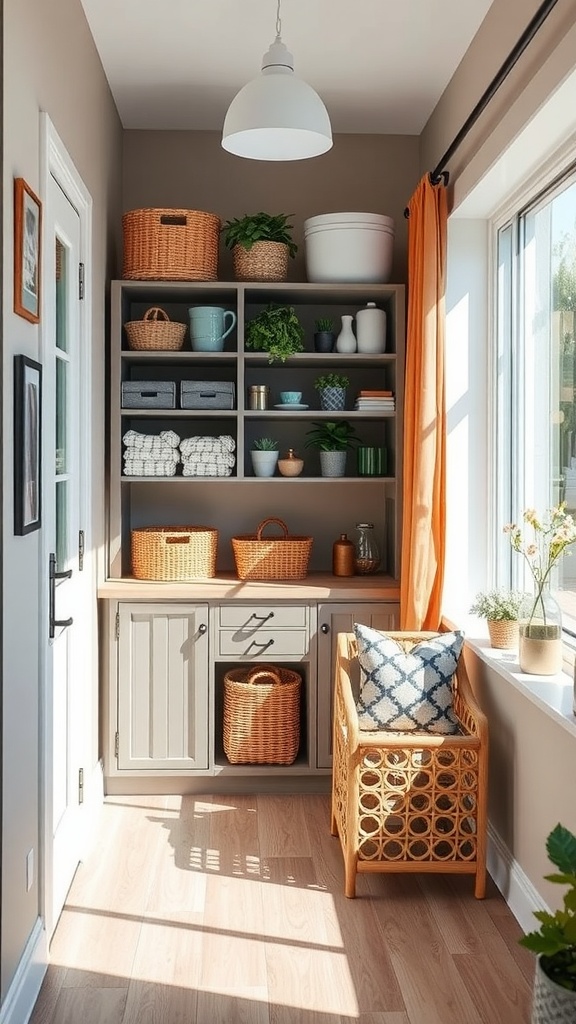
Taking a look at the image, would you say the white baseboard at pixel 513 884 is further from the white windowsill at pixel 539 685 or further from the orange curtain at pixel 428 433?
the orange curtain at pixel 428 433

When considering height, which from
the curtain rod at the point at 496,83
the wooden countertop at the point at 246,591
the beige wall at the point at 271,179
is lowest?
the wooden countertop at the point at 246,591

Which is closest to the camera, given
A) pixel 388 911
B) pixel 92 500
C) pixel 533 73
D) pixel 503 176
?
A: pixel 533 73

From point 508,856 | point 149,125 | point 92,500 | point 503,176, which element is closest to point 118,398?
point 92,500

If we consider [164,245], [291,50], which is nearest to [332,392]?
[164,245]

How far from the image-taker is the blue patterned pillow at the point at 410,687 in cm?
304

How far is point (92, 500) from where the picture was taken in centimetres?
343

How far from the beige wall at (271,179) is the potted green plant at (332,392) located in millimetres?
627

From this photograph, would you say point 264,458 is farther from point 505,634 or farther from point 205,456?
point 505,634

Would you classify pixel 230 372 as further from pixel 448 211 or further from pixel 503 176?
pixel 503 176

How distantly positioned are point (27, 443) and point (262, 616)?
1676 mm

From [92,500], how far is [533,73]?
6.49 ft

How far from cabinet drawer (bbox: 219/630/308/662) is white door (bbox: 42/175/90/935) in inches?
23.3

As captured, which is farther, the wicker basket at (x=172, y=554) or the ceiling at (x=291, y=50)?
the wicker basket at (x=172, y=554)

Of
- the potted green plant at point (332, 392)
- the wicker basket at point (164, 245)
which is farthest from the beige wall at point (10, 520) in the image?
the potted green plant at point (332, 392)
